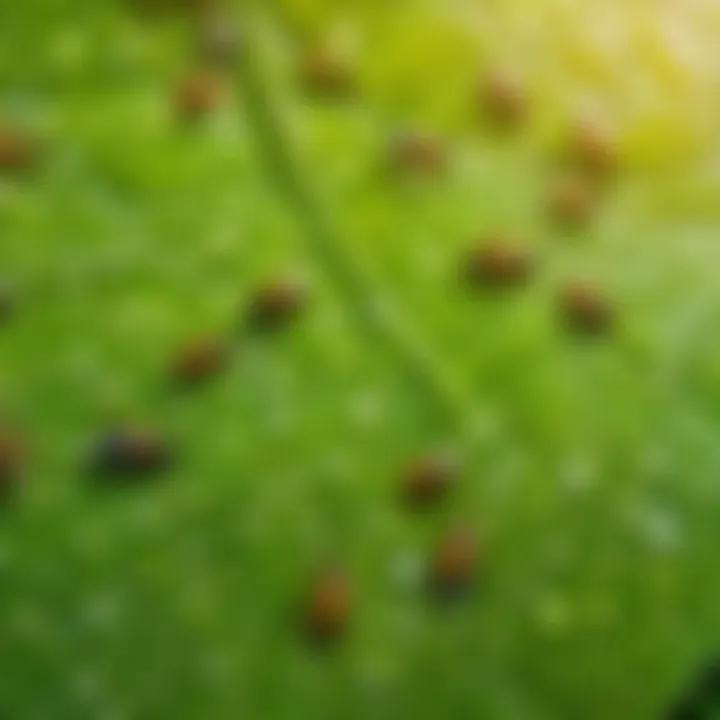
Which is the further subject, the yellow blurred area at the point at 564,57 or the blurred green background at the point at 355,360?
the yellow blurred area at the point at 564,57

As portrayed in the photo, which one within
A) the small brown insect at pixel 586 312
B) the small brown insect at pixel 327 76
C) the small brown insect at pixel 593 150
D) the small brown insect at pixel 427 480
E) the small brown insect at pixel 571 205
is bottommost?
the small brown insect at pixel 427 480

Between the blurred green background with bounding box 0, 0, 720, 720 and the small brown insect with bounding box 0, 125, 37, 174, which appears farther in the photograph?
the small brown insect with bounding box 0, 125, 37, 174

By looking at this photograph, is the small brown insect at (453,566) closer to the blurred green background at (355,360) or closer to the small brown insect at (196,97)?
the blurred green background at (355,360)

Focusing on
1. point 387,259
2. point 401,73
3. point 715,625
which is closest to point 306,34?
point 401,73

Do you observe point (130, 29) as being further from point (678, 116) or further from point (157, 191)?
point (678, 116)

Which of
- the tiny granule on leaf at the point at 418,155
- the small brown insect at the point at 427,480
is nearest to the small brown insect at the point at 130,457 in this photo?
the small brown insect at the point at 427,480

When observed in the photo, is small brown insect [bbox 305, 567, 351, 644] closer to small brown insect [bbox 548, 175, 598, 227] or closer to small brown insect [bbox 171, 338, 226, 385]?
small brown insect [bbox 171, 338, 226, 385]

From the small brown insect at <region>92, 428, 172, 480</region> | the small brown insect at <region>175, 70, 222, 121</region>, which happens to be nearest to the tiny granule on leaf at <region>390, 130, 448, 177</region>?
the small brown insect at <region>175, 70, 222, 121</region>
